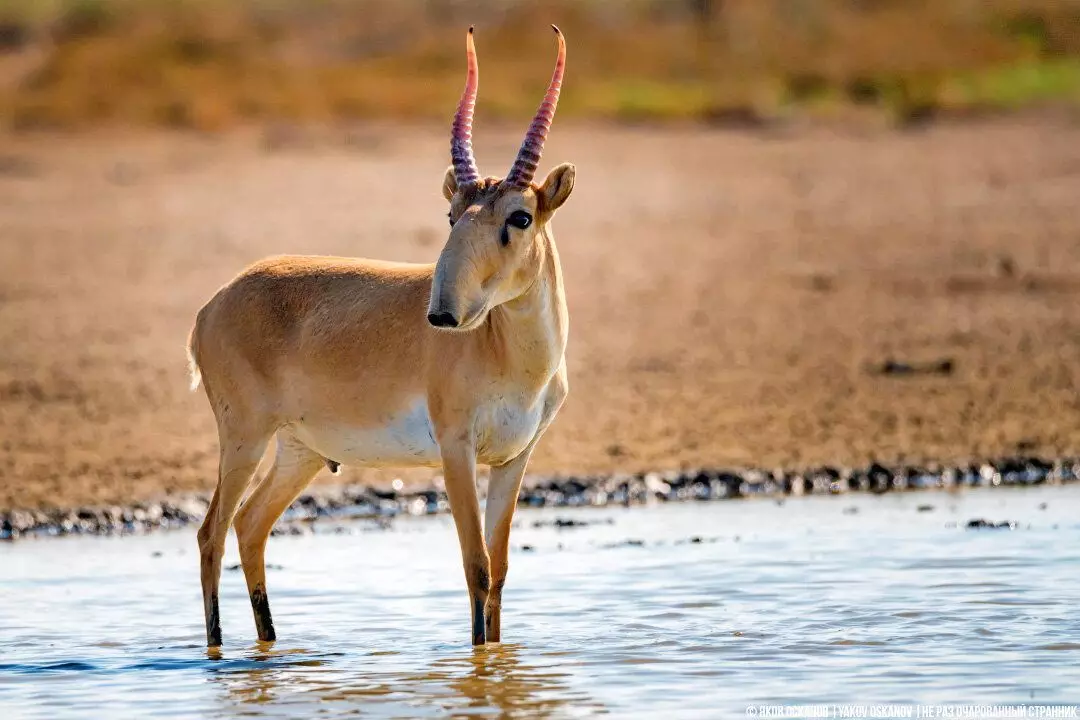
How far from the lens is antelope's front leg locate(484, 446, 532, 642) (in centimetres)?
864

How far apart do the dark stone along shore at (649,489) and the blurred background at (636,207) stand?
32 cm

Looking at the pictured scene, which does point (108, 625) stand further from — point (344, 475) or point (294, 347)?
point (344, 475)

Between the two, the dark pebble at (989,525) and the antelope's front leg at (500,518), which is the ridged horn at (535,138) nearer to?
the antelope's front leg at (500,518)

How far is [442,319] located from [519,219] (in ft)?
2.01

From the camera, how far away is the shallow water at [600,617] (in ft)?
26.0

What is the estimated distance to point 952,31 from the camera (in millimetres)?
37000

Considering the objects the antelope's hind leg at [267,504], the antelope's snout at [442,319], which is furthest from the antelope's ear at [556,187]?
the antelope's hind leg at [267,504]

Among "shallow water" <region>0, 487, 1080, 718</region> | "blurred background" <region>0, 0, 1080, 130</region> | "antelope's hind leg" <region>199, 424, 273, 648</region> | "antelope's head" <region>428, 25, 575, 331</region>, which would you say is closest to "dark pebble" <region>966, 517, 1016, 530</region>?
"shallow water" <region>0, 487, 1080, 718</region>

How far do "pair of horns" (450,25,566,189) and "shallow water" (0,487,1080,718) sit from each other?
6.78 ft

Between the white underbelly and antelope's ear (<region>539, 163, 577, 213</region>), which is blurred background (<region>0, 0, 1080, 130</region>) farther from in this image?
antelope's ear (<region>539, 163, 577, 213</region>)

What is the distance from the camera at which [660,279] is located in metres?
19.5

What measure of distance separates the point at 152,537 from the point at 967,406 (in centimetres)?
591

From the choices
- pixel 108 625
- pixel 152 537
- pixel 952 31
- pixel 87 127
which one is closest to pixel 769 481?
pixel 152 537

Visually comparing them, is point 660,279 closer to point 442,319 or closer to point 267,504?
point 267,504
